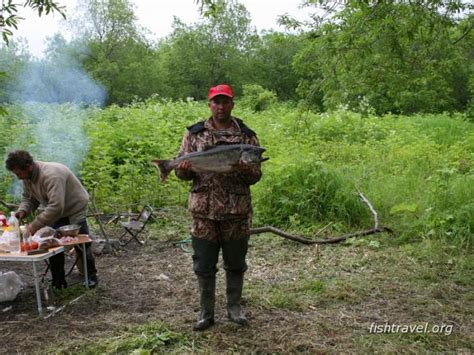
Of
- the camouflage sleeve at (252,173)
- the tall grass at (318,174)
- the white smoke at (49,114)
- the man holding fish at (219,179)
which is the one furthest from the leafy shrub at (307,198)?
the white smoke at (49,114)

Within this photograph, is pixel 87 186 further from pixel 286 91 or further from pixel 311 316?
pixel 286 91

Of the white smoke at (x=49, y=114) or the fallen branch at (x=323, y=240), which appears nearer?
the fallen branch at (x=323, y=240)

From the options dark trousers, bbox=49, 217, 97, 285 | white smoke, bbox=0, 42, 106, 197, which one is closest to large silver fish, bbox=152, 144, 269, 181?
dark trousers, bbox=49, 217, 97, 285

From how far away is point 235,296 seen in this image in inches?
161

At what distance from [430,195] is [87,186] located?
5.70m

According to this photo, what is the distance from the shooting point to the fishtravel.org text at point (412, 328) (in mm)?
3932

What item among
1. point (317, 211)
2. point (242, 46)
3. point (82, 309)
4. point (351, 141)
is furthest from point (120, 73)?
point (82, 309)

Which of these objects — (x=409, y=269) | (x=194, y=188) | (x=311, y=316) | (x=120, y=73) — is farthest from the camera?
(x=120, y=73)

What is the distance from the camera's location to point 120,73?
34.2 m

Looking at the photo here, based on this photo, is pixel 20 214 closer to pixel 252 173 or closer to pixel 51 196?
pixel 51 196

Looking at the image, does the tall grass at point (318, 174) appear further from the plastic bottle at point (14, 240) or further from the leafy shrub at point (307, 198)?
the plastic bottle at point (14, 240)

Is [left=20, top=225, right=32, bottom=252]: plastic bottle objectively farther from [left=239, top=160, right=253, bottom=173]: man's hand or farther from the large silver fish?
[left=239, top=160, right=253, bottom=173]: man's hand

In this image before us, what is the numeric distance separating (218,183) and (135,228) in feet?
11.8

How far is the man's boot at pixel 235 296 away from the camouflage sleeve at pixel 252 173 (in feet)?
2.60
